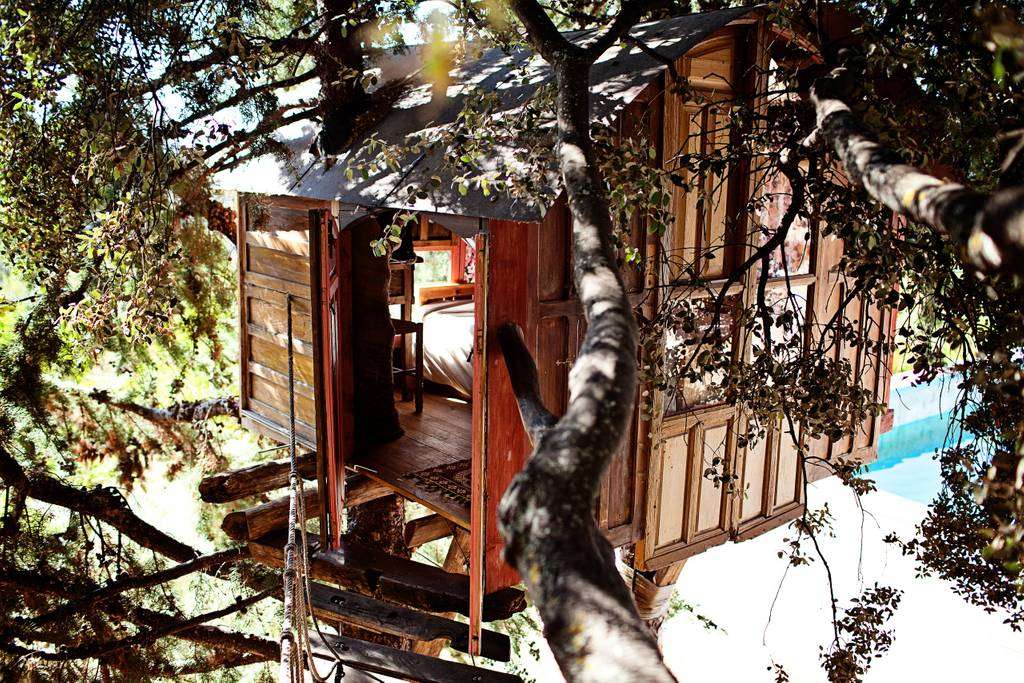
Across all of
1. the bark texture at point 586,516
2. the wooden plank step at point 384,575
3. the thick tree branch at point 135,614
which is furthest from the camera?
the thick tree branch at point 135,614

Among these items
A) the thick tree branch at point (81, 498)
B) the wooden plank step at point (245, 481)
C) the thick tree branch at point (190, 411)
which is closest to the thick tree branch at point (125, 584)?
the thick tree branch at point (81, 498)

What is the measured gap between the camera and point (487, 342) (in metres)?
4.21

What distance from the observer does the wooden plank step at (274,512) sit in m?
5.91

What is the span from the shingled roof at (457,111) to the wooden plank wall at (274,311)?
211mm

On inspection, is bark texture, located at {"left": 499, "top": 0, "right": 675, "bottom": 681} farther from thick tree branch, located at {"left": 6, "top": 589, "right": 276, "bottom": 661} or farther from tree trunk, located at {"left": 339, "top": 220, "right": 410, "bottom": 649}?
thick tree branch, located at {"left": 6, "top": 589, "right": 276, "bottom": 661}

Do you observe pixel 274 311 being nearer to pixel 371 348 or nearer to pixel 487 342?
pixel 371 348

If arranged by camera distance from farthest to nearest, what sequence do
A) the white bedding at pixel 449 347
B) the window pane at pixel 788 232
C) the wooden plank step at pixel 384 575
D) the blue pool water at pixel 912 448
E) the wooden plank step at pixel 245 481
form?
the blue pool water at pixel 912 448
the white bedding at pixel 449 347
the wooden plank step at pixel 245 481
the window pane at pixel 788 232
the wooden plank step at pixel 384 575

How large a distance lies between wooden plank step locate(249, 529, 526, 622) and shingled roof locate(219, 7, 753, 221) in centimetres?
229

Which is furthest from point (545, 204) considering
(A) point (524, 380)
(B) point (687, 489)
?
(B) point (687, 489)

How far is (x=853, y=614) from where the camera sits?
4.45 metres

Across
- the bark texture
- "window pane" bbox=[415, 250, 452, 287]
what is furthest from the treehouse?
"window pane" bbox=[415, 250, 452, 287]

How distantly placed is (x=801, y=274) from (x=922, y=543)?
2.30m

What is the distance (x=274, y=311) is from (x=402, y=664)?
283 cm

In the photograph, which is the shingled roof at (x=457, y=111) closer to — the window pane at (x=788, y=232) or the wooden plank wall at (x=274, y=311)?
the wooden plank wall at (x=274, y=311)
